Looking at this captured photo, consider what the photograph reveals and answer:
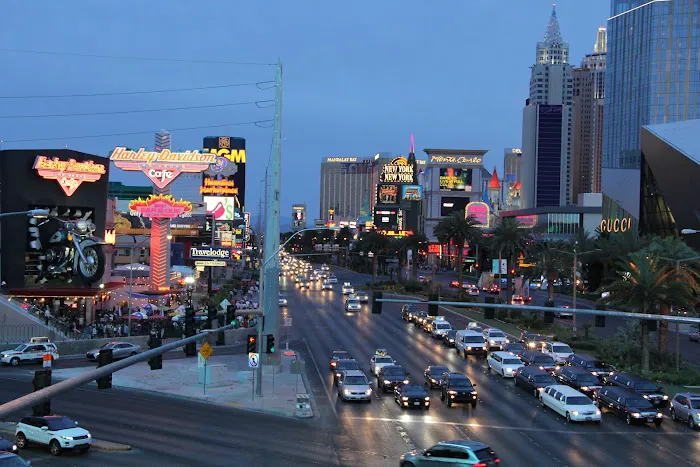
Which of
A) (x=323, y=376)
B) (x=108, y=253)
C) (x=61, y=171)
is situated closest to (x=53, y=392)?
(x=323, y=376)

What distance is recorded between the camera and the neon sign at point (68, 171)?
63.1 meters

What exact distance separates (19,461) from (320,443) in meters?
11.4

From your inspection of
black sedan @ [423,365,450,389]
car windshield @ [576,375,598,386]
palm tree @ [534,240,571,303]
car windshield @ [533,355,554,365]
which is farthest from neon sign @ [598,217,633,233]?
black sedan @ [423,365,450,389]

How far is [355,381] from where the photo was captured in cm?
3819

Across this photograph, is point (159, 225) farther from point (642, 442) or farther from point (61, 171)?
point (642, 442)

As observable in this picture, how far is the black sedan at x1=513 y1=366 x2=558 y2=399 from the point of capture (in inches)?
1522

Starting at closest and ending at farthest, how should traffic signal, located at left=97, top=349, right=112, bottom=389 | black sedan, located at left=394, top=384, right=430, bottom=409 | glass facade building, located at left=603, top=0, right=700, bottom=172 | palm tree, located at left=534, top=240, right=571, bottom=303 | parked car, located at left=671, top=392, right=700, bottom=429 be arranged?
traffic signal, located at left=97, top=349, right=112, bottom=389, parked car, located at left=671, top=392, right=700, bottom=429, black sedan, located at left=394, top=384, right=430, bottom=409, palm tree, located at left=534, top=240, right=571, bottom=303, glass facade building, located at left=603, top=0, right=700, bottom=172

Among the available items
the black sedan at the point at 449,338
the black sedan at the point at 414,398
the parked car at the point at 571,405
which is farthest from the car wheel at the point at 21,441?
the black sedan at the point at 449,338

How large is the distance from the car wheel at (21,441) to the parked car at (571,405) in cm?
2084

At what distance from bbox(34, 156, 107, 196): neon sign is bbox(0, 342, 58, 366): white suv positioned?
20553 millimetres

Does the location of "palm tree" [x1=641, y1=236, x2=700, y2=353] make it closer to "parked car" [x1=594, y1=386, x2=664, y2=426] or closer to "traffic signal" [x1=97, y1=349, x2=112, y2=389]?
"parked car" [x1=594, y1=386, x2=664, y2=426]

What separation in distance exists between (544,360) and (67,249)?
130 ft

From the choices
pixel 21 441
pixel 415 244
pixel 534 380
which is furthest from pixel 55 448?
pixel 415 244

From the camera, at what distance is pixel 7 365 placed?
146ft
